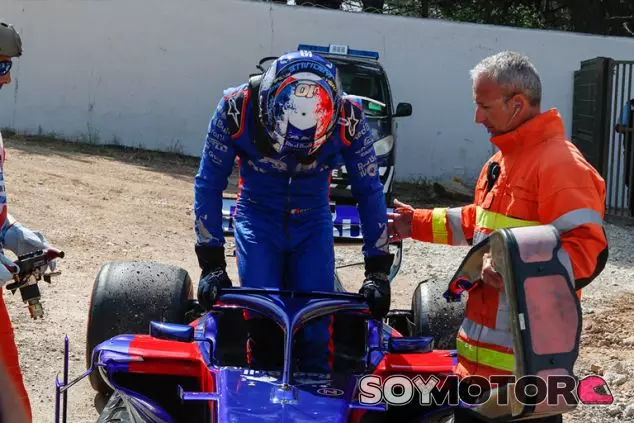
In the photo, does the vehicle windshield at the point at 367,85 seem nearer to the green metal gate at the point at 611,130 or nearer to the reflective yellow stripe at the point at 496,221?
the green metal gate at the point at 611,130

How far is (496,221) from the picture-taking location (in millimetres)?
3648

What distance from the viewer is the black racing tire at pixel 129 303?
210 inches

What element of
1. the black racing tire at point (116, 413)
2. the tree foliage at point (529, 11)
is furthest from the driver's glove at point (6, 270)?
the tree foliage at point (529, 11)

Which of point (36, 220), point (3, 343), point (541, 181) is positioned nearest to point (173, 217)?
point (36, 220)

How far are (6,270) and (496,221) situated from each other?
197 centimetres

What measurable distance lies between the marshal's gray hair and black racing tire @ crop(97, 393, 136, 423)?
2.05 metres

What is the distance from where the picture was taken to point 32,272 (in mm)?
4297

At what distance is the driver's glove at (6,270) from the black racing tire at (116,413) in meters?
0.72

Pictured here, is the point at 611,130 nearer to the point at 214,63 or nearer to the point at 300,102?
the point at 214,63

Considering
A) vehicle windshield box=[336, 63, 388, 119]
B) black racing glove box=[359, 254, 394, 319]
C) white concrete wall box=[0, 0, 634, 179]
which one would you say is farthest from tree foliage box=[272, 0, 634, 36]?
black racing glove box=[359, 254, 394, 319]

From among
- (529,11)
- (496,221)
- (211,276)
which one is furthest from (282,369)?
(529,11)

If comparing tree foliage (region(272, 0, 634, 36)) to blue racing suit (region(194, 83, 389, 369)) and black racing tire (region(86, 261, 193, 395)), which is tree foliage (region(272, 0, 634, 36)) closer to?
black racing tire (region(86, 261, 193, 395))

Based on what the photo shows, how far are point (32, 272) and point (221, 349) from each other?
94 cm

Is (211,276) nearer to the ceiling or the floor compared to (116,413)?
nearer to the ceiling
